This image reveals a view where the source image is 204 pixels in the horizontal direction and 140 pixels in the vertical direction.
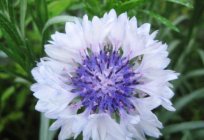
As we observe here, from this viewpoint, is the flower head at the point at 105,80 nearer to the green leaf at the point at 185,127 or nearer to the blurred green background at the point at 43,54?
the blurred green background at the point at 43,54

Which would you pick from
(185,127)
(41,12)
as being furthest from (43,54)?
(185,127)

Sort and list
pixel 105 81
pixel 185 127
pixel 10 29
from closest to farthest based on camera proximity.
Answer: pixel 105 81 < pixel 10 29 < pixel 185 127

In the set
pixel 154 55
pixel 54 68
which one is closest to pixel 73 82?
pixel 54 68

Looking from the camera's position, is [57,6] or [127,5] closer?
[127,5]

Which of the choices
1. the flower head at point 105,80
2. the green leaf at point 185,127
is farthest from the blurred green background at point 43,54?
the flower head at point 105,80

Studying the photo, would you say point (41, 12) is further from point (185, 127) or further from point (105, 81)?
point (185, 127)

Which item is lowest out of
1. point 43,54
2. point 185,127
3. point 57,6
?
point 185,127

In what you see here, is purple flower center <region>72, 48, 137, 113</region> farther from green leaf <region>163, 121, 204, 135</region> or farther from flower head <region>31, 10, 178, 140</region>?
green leaf <region>163, 121, 204, 135</region>

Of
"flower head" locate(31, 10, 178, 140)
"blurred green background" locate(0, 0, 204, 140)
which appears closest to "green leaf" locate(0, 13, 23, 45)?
"blurred green background" locate(0, 0, 204, 140)
